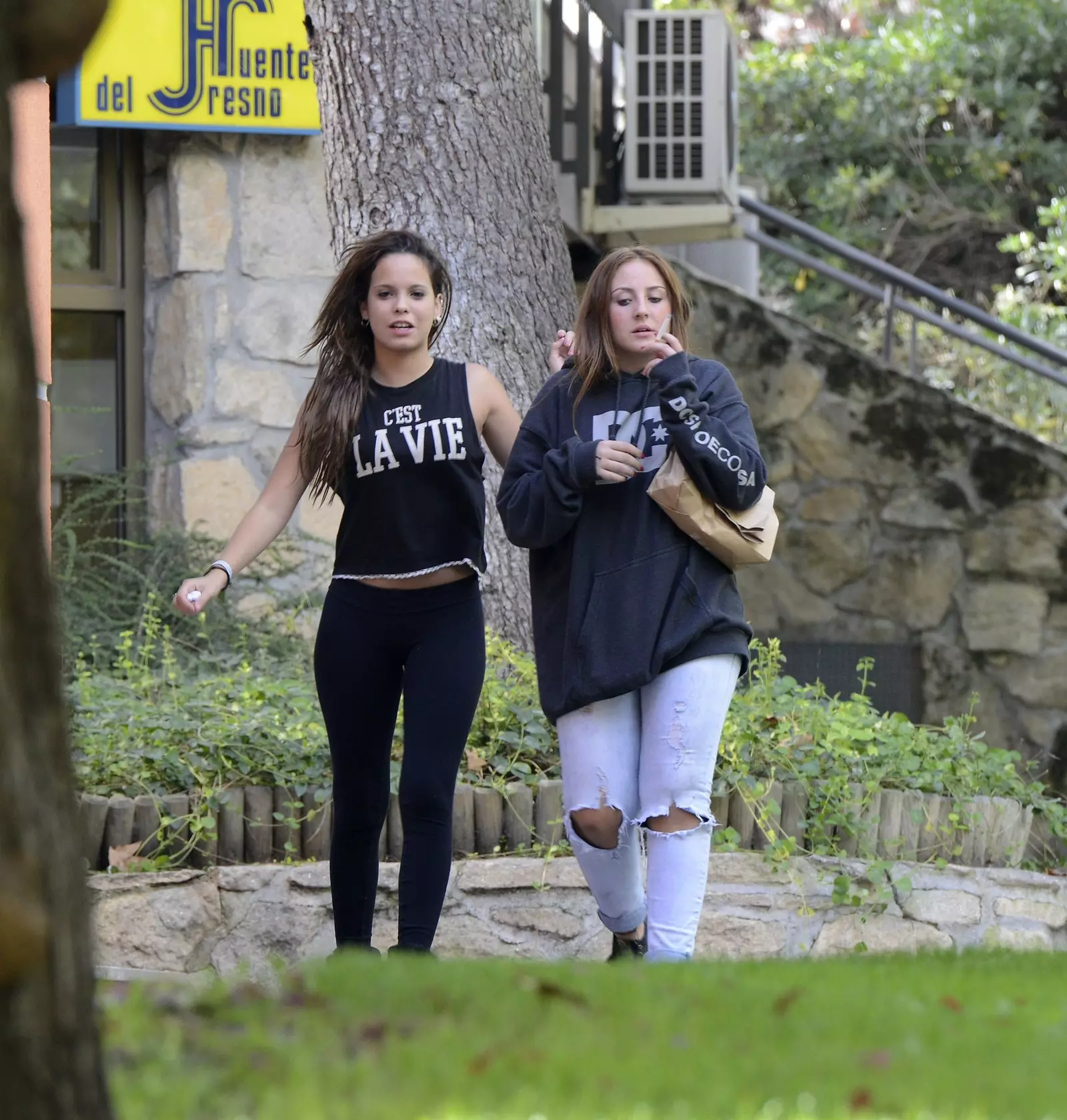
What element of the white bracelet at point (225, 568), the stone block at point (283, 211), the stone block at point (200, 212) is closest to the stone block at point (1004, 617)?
the stone block at point (283, 211)

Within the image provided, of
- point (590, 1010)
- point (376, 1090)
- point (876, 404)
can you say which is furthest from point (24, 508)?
point (876, 404)

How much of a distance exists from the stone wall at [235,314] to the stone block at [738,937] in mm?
2935

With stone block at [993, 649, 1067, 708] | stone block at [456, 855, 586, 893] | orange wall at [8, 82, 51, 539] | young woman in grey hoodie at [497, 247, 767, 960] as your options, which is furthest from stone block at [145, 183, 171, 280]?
stone block at [993, 649, 1067, 708]

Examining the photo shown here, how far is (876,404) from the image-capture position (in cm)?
857

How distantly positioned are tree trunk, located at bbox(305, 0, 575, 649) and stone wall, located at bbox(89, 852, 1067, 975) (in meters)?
1.15

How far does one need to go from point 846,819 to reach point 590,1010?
2889mm

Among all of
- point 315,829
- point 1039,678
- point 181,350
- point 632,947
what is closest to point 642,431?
point 632,947

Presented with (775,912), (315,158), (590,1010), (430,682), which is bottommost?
(775,912)

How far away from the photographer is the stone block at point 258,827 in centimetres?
470

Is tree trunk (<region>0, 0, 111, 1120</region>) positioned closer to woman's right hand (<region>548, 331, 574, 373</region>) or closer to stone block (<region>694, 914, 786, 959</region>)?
woman's right hand (<region>548, 331, 574, 373</region>)

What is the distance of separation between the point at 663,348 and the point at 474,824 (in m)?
1.59

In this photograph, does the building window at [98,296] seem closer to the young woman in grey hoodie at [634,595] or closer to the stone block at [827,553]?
the stone block at [827,553]

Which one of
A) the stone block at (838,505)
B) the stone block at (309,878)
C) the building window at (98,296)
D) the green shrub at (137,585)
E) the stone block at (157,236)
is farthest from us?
the stone block at (838,505)

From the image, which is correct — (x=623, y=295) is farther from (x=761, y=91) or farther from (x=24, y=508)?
(x=761, y=91)
